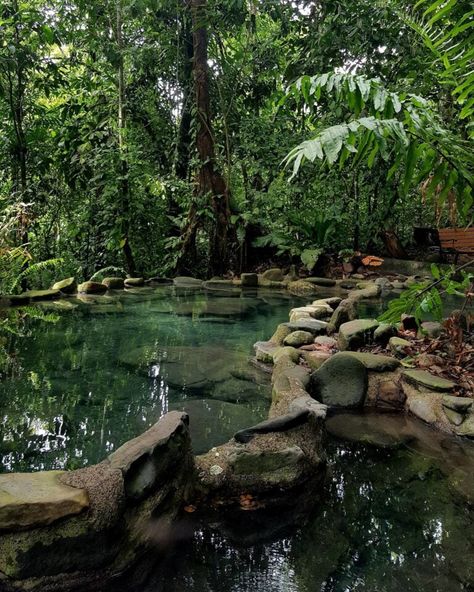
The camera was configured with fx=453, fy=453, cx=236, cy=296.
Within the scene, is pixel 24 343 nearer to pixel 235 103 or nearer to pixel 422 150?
pixel 422 150

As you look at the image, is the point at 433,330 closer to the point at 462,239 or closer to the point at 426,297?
the point at 426,297

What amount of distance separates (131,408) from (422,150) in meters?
1.97

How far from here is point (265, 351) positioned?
3.50m

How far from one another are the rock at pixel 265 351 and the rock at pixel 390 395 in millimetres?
873

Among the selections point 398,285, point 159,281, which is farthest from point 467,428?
point 159,281

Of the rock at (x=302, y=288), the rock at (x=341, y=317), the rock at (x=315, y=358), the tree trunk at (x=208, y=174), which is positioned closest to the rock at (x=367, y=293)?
the rock at (x=302, y=288)

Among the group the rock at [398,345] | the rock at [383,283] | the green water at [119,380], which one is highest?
the rock at [383,283]

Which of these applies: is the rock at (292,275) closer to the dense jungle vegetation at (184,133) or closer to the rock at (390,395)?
the dense jungle vegetation at (184,133)

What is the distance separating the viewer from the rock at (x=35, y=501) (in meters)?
1.29

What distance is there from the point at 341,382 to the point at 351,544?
131 centimetres

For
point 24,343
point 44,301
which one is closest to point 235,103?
point 44,301

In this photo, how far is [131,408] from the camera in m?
2.56

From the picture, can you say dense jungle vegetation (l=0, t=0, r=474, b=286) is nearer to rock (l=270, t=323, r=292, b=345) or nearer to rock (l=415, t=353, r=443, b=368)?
rock (l=270, t=323, r=292, b=345)

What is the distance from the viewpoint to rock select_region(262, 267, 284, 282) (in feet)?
24.5
